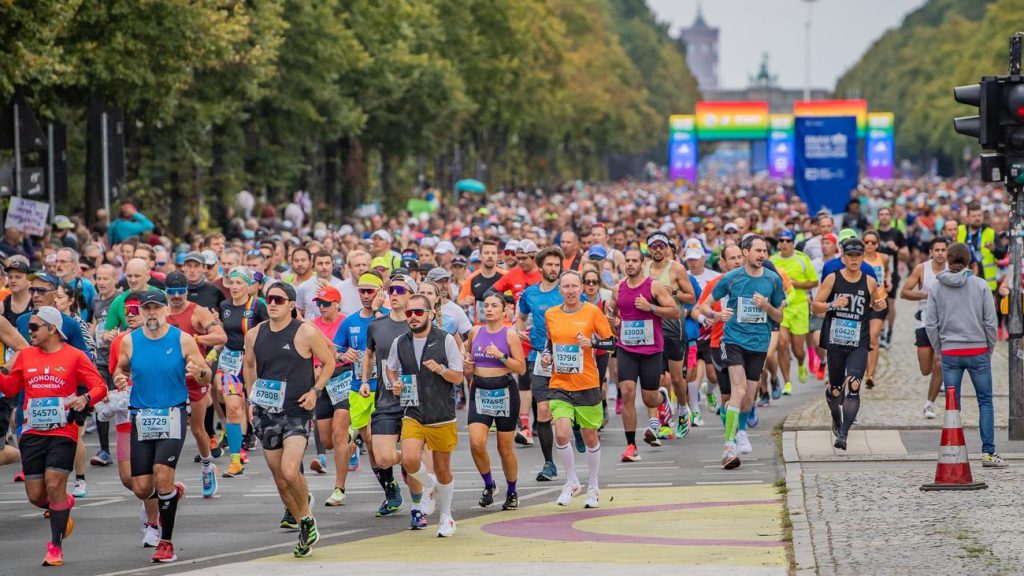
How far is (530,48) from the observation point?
74312 mm

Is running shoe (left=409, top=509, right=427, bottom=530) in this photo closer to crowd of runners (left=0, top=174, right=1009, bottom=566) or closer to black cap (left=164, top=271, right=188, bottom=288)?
crowd of runners (left=0, top=174, right=1009, bottom=566)

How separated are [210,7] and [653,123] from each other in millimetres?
106647

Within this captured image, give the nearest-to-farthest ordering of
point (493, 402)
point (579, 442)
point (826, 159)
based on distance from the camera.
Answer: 1. point (493, 402)
2. point (579, 442)
3. point (826, 159)

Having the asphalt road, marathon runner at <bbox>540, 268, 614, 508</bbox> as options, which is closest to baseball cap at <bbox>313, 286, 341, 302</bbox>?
the asphalt road

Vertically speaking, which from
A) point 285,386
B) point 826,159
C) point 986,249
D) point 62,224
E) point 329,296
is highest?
point 826,159

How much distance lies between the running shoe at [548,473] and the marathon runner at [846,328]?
7.83ft

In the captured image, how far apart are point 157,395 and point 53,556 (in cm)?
122

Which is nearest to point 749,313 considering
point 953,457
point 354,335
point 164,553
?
point 953,457

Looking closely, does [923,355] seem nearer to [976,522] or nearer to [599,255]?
[599,255]

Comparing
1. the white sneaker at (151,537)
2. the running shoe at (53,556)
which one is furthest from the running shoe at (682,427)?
the running shoe at (53,556)

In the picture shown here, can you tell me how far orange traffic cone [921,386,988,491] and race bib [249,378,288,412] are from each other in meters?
4.46

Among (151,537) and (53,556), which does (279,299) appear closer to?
(151,537)

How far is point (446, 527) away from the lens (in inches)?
508

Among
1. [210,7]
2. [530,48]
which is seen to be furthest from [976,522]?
[530,48]
